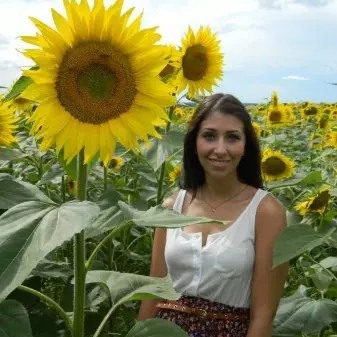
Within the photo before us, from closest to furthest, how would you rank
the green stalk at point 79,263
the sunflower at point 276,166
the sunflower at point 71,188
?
the green stalk at point 79,263, the sunflower at point 71,188, the sunflower at point 276,166

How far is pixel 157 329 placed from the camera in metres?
1.48

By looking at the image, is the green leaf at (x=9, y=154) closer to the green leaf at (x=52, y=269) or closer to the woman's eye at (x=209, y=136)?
the green leaf at (x=52, y=269)

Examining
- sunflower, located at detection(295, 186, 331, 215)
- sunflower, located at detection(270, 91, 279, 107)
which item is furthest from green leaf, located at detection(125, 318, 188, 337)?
sunflower, located at detection(270, 91, 279, 107)

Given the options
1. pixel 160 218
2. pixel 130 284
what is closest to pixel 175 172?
pixel 130 284

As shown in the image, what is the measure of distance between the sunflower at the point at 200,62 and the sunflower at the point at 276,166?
634mm

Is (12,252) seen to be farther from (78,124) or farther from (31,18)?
(31,18)

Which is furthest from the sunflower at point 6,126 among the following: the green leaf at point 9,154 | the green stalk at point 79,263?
the green stalk at point 79,263

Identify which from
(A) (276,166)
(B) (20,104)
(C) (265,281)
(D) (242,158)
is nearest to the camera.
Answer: (C) (265,281)

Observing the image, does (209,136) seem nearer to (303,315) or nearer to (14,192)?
(303,315)

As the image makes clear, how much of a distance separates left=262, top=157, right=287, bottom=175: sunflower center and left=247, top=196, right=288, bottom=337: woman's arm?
1.47m

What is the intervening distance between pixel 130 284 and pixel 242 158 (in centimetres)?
106

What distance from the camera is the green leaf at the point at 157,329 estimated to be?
4.77ft

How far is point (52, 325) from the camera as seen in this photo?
2064mm

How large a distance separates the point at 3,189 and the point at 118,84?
0.36 meters
